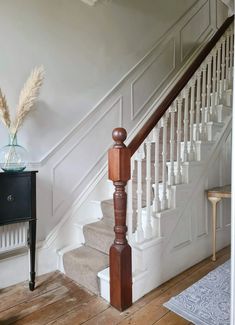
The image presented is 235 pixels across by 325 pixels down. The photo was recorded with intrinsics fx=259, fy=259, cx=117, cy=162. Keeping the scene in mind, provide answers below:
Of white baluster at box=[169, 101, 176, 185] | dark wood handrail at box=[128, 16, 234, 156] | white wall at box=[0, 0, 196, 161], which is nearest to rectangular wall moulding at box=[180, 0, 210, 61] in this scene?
white wall at box=[0, 0, 196, 161]

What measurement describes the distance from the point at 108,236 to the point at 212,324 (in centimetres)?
92

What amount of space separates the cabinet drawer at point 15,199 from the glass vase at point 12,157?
103 millimetres

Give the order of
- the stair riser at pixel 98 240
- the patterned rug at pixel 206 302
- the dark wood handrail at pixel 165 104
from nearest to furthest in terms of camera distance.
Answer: the patterned rug at pixel 206 302 → the dark wood handrail at pixel 165 104 → the stair riser at pixel 98 240

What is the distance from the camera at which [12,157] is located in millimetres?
1924

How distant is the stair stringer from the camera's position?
1.80 m

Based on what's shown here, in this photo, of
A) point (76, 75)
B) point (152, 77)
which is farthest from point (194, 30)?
point (76, 75)

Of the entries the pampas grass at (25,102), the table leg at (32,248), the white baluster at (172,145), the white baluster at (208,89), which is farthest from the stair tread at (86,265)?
the white baluster at (208,89)

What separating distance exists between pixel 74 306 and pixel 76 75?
195cm

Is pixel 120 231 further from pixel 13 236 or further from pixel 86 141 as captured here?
pixel 86 141

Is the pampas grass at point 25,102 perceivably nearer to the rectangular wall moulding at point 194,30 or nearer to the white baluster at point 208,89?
the white baluster at point 208,89

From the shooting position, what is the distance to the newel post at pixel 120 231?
162 cm

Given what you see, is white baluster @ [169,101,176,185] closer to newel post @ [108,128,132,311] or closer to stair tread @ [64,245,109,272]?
newel post @ [108,128,132,311]

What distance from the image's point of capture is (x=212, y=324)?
149 cm

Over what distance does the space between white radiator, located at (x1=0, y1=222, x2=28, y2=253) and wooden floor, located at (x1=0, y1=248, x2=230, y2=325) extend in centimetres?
32
